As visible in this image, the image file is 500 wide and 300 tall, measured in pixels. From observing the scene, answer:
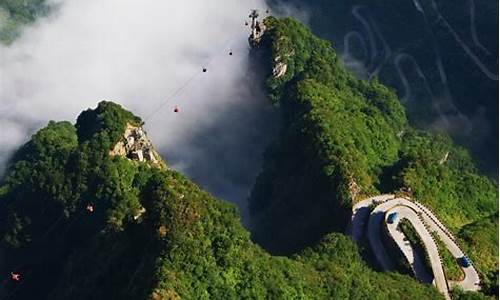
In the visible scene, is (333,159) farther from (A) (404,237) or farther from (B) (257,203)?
(B) (257,203)

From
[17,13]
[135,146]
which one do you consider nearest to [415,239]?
[135,146]

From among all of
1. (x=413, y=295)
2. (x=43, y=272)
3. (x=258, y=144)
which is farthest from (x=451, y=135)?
(x=43, y=272)

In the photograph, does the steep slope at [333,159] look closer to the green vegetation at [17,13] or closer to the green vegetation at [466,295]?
the green vegetation at [466,295]

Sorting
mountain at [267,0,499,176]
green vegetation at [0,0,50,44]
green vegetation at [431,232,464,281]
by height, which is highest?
green vegetation at [0,0,50,44]

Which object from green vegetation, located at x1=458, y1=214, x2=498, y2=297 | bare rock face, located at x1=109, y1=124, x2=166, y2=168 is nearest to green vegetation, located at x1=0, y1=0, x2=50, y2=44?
bare rock face, located at x1=109, y1=124, x2=166, y2=168

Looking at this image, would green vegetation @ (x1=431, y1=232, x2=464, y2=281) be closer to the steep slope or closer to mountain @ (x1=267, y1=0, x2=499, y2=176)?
the steep slope

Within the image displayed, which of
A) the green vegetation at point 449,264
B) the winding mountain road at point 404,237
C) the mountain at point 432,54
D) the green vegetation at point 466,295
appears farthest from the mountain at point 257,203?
the mountain at point 432,54

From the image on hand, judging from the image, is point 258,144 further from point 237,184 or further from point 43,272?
point 43,272
